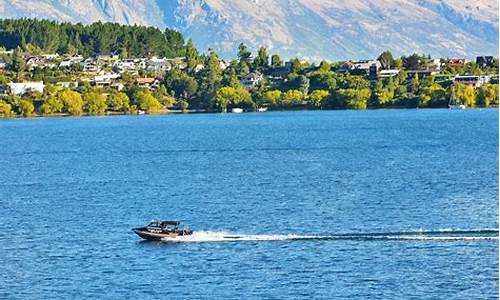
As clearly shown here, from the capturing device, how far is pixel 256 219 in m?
62.8

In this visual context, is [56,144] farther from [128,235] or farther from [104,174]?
[128,235]

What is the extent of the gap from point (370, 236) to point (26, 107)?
141m

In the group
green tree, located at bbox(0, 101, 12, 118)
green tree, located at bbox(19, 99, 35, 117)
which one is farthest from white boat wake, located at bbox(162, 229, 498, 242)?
green tree, located at bbox(0, 101, 12, 118)

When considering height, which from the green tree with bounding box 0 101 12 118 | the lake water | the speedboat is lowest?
the green tree with bounding box 0 101 12 118

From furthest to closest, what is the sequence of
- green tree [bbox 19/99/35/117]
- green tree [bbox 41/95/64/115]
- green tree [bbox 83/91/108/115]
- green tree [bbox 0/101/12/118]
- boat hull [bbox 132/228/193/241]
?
green tree [bbox 83/91/108/115], green tree [bbox 41/95/64/115], green tree [bbox 0/101/12/118], green tree [bbox 19/99/35/117], boat hull [bbox 132/228/193/241]

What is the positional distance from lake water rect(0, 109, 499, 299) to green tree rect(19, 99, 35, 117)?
70.3m

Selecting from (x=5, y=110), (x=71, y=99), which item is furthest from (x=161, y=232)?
(x=5, y=110)

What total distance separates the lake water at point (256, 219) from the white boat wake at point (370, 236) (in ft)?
0.31

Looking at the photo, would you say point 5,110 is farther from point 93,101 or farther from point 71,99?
point 93,101

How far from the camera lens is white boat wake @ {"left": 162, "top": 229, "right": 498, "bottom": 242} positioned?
183ft

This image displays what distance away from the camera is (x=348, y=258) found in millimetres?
51969

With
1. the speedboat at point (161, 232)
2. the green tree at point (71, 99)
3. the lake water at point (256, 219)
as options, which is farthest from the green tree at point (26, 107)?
the speedboat at point (161, 232)

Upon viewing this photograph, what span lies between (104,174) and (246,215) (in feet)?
88.6

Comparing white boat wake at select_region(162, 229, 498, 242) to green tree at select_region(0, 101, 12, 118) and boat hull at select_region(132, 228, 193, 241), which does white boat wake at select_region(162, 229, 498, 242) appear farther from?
green tree at select_region(0, 101, 12, 118)
